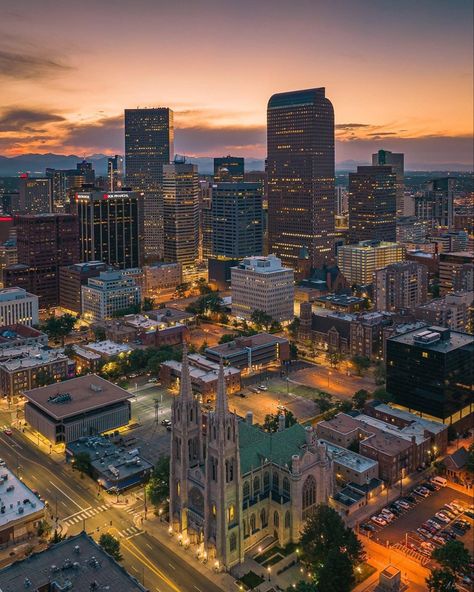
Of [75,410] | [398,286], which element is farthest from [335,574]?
[398,286]

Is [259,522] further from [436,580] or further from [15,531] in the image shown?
[15,531]

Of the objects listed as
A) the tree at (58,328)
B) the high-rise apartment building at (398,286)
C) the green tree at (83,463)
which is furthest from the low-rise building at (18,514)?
the high-rise apartment building at (398,286)

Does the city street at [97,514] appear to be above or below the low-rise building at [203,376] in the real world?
below

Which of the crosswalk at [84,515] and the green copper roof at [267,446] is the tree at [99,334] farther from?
the green copper roof at [267,446]

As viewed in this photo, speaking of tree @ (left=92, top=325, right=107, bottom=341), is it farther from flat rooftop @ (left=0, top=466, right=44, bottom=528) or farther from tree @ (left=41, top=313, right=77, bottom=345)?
flat rooftop @ (left=0, top=466, right=44, bottom=528)

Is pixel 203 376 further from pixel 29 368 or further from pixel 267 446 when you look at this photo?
pixel 267 446

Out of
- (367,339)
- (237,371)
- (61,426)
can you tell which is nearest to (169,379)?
(237,371)
